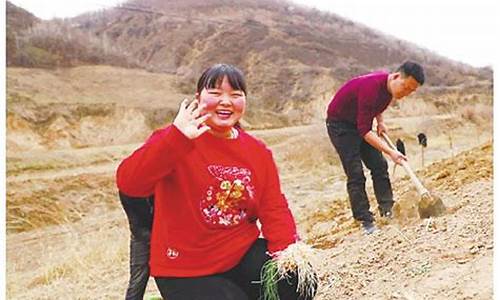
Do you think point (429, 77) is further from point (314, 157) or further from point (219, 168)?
point (219, 168)

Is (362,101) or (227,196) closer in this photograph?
(227,196)

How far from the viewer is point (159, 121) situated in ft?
75.9

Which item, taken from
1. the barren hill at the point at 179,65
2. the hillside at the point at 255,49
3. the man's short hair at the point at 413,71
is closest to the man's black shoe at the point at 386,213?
the man's short hair at the point at 413,71

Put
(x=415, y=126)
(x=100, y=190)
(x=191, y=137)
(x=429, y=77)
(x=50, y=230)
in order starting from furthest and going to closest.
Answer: (x=429, y=77) → (x=415, y=126) → (x=100, y=190) → (x=50, y=230) → (x=191, y=137)

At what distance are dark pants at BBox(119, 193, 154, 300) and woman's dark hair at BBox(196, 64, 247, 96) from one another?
46 cm

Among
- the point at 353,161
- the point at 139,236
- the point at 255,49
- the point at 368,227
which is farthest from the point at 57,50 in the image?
the point at 139,236

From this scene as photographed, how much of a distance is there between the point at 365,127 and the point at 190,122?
202 cm

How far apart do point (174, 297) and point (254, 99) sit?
2946 cm

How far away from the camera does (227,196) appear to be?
230 cm

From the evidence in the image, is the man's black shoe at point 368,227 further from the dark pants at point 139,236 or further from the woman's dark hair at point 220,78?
the woman's dark hair at point 220,78

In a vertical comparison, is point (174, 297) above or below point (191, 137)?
below

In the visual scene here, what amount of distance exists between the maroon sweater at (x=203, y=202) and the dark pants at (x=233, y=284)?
0.07 feet

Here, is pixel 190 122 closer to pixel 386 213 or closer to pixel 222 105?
pixel 222 105

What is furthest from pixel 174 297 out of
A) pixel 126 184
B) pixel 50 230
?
pixel 50 230
